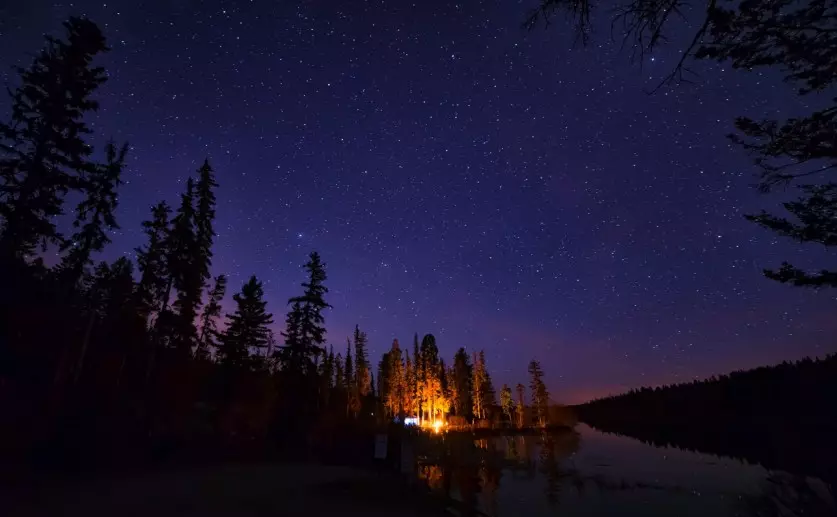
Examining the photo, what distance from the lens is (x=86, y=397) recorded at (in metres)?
18.0

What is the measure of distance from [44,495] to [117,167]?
20.2 metres

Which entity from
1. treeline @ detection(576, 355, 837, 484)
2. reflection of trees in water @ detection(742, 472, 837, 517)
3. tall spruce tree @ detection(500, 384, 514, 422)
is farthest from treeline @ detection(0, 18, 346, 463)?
tall spruce tree @ detection(500, 384, 514, 422)

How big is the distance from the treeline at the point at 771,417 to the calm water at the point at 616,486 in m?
3.68

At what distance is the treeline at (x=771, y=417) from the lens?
35000mm

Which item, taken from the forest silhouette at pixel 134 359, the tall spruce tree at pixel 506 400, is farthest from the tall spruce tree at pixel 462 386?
the forest silhouette at pixel 134 359

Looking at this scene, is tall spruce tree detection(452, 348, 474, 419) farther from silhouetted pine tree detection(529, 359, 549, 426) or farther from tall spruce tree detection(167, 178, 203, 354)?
tall spruce tree detection(167, 178, 203, 354)

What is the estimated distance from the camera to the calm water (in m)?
18.2

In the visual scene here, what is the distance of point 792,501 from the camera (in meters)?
19.2

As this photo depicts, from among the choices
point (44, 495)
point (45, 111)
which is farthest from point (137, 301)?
point (44, 495)

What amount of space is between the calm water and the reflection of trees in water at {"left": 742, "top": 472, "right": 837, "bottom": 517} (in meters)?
0.04

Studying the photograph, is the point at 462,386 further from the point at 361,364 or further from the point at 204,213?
the point at 204,213

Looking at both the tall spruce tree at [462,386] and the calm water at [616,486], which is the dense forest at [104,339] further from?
the tall spruce tree at [462,386]

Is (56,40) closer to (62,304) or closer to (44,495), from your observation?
(62,304)

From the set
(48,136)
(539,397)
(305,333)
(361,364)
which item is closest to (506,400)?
(539,397)
